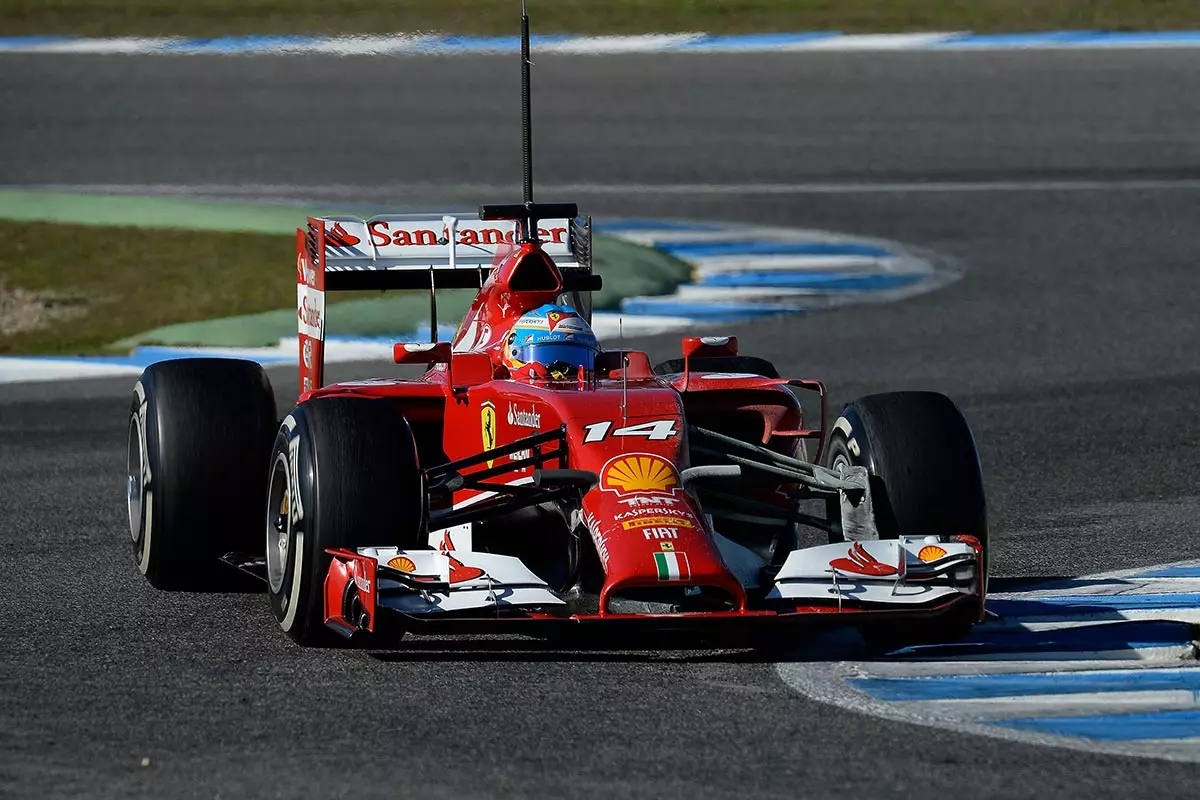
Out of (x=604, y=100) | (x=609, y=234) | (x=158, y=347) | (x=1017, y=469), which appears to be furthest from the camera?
(x=604, y=100)

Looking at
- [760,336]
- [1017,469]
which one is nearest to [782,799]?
[1017,469]

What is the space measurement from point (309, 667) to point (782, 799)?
6.11ft

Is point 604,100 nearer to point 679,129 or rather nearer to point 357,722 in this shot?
point 679,129

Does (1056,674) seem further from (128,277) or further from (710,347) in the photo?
(128,277)

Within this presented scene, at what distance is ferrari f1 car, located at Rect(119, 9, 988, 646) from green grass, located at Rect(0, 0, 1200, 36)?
18.4m

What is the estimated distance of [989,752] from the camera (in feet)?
17.2

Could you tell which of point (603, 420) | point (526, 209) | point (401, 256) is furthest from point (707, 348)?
point (401, 256)

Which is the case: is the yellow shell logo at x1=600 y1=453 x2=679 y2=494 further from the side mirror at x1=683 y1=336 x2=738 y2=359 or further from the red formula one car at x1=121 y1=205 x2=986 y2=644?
the side mirror at x1=683 y1=336 x2=738 y2=359

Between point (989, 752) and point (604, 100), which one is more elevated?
point (604, 100)

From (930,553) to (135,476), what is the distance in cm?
305

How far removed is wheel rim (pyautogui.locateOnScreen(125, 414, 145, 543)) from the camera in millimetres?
7730

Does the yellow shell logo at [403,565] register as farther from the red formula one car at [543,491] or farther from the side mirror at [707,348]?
the side mirror at [707,348]

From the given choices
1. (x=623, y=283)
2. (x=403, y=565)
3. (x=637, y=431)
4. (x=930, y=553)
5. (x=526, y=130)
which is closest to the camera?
(x=403, y=565)

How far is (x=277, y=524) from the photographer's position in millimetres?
6895
